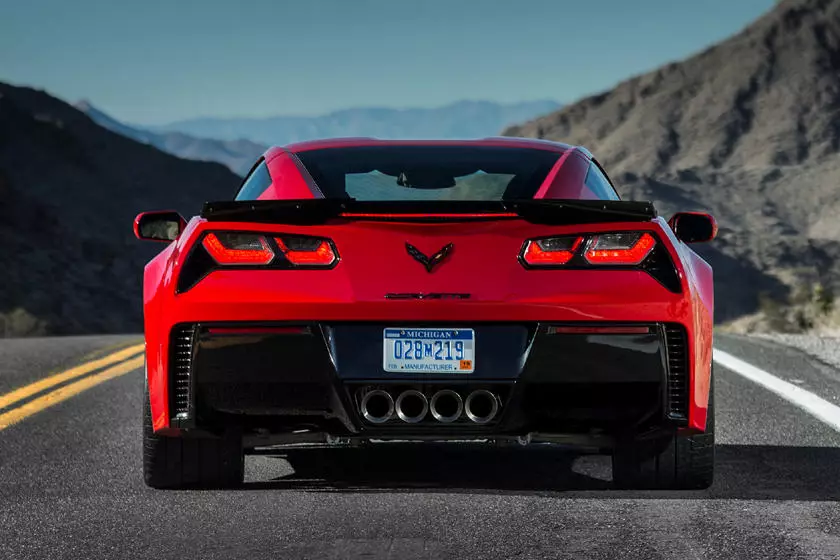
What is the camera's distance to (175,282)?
5.25m

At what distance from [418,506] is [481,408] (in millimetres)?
706

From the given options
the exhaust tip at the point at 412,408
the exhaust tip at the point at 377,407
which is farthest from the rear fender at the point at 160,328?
the exhaust tip at the point at 412,408

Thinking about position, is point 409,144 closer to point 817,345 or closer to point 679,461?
point 679,461

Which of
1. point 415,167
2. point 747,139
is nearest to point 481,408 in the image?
point 415,167

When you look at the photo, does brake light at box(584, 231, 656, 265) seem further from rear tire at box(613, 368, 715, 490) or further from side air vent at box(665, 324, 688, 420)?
rear tire at box(613, 368, 715, 490)

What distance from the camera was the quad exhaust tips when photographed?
5.20 m

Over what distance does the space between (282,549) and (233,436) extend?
0.68 meters

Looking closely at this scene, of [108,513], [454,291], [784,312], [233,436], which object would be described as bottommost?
[784,312]

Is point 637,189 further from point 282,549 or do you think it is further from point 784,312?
point 282,549

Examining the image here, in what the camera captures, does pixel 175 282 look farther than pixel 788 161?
No

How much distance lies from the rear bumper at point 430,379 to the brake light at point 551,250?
0.79ft

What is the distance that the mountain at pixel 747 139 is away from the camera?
313 feet

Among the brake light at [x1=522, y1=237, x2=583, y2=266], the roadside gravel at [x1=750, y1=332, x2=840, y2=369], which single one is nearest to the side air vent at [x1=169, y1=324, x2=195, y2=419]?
the brake light at [x1=522, y1=237, x2=583, y2=266]

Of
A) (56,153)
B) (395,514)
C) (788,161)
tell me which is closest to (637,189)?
(788,161)
